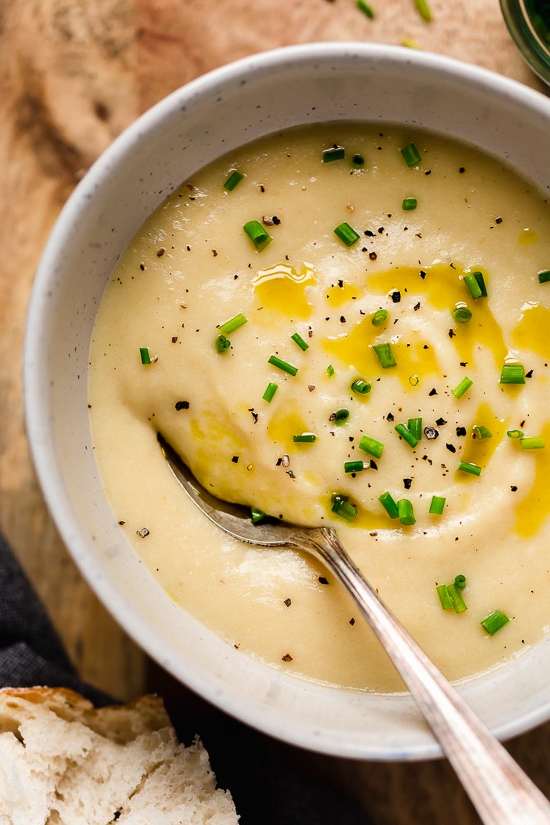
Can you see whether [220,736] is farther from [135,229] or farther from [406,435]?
[135,229]

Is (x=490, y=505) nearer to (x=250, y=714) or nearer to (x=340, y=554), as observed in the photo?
(x=340, y=554)

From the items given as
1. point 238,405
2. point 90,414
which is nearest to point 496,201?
point 238,405

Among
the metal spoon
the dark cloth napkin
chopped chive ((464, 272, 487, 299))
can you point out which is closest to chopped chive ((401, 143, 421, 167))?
chopped chive ((464, 272, 487, 299))

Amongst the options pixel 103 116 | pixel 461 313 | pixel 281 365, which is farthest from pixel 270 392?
pixel 103 116

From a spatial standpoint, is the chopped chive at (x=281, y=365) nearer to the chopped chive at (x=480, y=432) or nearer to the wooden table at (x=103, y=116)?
the chopped chive at (x=480, y=432)

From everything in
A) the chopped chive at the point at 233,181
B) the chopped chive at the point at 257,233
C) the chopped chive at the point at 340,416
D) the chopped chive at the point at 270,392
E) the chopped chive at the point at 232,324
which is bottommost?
the chopped chive at the point at 340,416

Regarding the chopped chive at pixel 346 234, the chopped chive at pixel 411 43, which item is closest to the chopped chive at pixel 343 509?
the chopped chive at pixel 346 234

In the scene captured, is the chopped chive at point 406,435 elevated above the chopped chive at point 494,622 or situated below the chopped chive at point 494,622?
above
